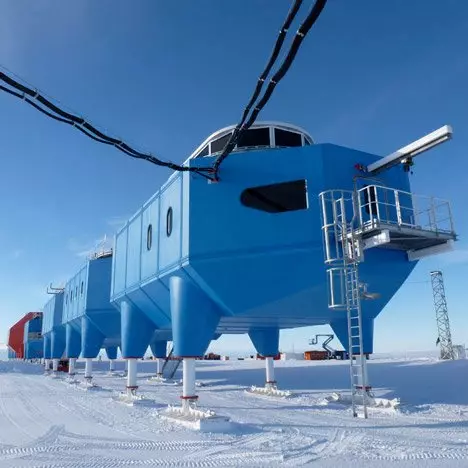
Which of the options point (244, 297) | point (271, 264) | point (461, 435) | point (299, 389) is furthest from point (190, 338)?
point (299, 389)

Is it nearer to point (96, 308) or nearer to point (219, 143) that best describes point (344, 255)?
point (219, 143)

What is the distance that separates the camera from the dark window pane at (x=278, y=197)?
1373 centimetres

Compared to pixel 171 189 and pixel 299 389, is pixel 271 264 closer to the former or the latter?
pixel 171 189

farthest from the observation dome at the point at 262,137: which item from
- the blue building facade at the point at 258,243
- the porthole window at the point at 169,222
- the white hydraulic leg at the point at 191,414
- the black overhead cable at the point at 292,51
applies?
the white hydraulic leg at the point at 191,414

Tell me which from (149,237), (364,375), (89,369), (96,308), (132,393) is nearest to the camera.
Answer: (364,375)

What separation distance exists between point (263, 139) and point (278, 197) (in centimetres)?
262

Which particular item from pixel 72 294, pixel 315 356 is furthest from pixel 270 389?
pixel 315 356

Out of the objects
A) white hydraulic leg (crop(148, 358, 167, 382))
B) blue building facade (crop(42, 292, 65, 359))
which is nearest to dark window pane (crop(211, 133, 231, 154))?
white hydraulic leg (crop(148, 358, 167, 382))

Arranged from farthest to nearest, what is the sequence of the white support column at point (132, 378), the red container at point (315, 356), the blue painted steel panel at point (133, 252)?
1. the red container at point (315, 356)
2. the blue painted steel panel at point (133, 252)
3. the white support column at point (132, 378)

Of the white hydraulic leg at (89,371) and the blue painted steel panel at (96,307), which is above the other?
the blue painted steel panel at (96,307)

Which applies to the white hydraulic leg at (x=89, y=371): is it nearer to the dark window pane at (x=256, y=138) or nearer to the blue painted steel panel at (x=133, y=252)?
the blue painted steel panel at (x=133, y=252)

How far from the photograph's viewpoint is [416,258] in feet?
46.8

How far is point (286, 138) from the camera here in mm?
15766

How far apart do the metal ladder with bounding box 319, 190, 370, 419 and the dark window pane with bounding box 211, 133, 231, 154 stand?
404 cm
